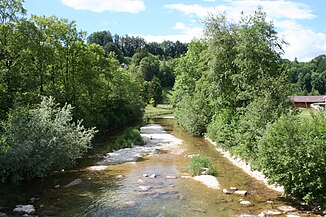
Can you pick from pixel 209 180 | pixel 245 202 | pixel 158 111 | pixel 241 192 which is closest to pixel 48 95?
pixel 209 180

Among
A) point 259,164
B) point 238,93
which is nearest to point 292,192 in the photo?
point 259,164

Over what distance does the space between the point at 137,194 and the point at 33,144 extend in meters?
7.39

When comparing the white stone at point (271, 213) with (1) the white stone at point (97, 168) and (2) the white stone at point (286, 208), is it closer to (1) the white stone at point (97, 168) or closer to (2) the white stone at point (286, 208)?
(2) the white stone at point (286, 208)

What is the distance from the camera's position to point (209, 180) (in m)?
22.5

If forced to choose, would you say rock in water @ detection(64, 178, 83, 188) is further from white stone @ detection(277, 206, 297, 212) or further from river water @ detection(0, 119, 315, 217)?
white stone @ detection(277, 206, 297, 212)

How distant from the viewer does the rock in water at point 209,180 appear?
21.2 meters

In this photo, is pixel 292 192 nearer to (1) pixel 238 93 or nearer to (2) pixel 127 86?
(1) pixel 238 93

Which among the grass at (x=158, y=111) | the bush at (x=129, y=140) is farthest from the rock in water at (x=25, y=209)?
the grass at (x=158, y=111)

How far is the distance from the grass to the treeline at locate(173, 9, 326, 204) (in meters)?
47.6

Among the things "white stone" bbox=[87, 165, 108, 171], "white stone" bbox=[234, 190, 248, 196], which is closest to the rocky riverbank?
"white stone" bbox=[234, 190, 248, 196]

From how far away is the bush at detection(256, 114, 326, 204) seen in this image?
16141mm

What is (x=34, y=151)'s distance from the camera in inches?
810

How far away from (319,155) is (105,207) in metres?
11.7

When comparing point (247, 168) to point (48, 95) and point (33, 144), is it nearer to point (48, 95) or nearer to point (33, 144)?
point (33, 144)
